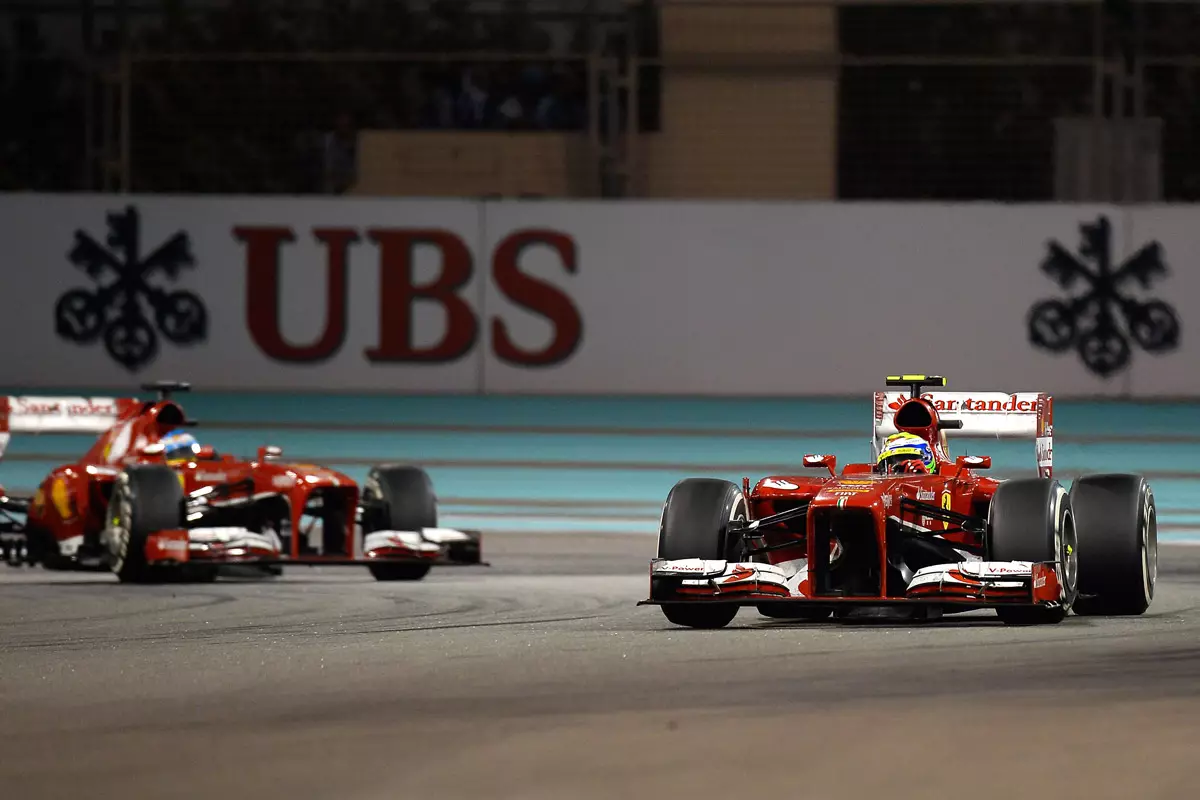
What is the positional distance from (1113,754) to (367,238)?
19333 millimetres

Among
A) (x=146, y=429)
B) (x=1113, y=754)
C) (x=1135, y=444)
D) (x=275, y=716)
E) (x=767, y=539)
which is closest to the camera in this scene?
(x=1113, y=754)

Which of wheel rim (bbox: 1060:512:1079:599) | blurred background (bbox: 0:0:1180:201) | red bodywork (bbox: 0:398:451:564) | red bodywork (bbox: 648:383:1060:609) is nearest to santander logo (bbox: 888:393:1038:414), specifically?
red bodywork (bbox: 648:383:1060:609)

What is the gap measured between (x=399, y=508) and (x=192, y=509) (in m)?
1.18

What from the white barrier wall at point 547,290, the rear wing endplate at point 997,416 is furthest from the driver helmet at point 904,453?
the white barrier wall at point 547,290

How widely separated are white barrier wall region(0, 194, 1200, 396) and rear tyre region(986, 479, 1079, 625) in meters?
15.2

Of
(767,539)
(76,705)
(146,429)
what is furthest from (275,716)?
(146,429)

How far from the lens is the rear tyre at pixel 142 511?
12.8 metres

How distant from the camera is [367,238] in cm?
2562

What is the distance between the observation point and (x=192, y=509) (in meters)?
13.2

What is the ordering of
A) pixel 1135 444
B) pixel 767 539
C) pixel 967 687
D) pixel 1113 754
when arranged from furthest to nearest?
1. pixel 1135 444
2. pixel 767 539
3. pixel 967 687
4. pixel 1113 754

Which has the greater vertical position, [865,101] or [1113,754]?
[865,101]

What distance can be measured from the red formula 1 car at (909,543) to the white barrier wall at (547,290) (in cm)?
1431

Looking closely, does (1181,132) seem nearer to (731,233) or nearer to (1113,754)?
(731,233)

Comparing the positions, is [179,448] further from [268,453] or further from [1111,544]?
[1111,544]
